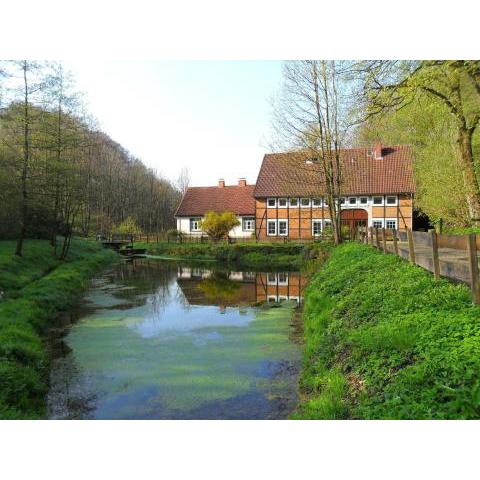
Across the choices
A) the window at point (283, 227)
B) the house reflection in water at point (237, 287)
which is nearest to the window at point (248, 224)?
the window at point (283, 227)

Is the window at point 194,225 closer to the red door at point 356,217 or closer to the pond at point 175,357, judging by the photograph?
the red door at point 356,217

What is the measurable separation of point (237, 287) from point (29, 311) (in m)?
8.85

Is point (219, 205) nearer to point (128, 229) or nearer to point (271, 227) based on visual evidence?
point (271, 227)

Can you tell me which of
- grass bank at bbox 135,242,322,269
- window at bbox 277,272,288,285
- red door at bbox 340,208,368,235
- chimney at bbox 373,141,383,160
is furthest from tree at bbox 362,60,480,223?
chimney at bbox 373,141,383,160

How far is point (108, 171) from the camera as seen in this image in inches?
1960

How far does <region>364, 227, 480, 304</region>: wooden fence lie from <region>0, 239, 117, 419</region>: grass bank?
5.41 m

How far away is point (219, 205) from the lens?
39.0 metres

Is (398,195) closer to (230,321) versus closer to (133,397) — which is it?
(230,321)

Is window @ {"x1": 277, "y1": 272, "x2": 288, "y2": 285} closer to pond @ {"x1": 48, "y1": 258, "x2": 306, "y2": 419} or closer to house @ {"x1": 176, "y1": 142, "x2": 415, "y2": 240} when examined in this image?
pond @ {"x1": 48, "y1": 258, "x2": 306, "y2": 419}

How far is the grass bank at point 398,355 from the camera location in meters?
3.77

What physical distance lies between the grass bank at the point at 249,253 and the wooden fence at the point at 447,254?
41.8ft

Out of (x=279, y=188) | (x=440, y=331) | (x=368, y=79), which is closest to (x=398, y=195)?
(x=279, y=188)

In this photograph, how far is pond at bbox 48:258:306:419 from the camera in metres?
5.92

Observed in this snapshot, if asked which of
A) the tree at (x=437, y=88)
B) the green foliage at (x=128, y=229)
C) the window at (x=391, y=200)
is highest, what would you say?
the tree at (x=437, y=88)
